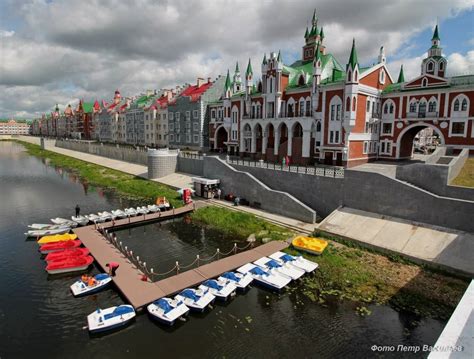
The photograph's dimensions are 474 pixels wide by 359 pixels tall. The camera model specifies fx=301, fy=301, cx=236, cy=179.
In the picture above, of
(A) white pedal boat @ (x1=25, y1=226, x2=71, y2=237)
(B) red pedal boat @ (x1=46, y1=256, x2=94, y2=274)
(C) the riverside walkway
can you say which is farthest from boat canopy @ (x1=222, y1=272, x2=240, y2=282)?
(A) white pedal boat @ (x1=25, y1=226, x2=71, y2=237)

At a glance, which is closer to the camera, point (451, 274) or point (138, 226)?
point (451, 274)

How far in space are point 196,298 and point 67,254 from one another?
1041cm

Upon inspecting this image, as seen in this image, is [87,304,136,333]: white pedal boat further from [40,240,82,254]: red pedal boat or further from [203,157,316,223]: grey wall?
[203,157,316,223]: grey wall

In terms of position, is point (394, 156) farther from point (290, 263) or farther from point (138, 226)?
point (138, 226)

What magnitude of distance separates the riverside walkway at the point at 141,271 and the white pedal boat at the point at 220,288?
36.6 inches

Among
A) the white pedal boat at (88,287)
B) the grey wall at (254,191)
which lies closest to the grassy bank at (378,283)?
the grey wall at (254,191)

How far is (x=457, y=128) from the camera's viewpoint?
1357 inches

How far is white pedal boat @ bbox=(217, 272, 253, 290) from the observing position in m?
17.0

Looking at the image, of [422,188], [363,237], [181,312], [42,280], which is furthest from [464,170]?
[42,280]

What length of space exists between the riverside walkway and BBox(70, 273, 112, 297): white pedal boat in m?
0.62

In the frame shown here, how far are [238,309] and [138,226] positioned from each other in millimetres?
16451

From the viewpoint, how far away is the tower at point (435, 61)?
3766 centimetres

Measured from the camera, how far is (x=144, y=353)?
492 inches

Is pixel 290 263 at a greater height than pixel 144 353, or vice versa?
pixel 290 263
